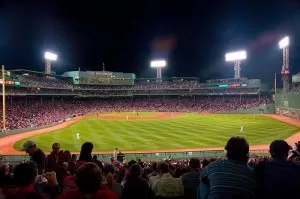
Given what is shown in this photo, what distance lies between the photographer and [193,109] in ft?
309

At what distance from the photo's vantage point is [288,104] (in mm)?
67562

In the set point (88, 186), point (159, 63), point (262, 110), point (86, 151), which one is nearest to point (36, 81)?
point (159, 63)

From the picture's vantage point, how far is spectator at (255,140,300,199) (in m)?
4.12

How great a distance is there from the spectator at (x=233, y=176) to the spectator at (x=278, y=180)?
0.95 feet

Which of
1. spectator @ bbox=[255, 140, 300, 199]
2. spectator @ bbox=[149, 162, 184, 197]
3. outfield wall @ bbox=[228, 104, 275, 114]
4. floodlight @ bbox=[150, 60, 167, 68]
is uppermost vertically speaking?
floodlight @ bbox=[150, 60, 167, 68]

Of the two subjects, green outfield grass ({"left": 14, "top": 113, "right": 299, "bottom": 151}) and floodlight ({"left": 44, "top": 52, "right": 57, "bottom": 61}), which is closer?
green outfield grass ({"left": 14, "top": 113, "right": 299, "bottom": 151})

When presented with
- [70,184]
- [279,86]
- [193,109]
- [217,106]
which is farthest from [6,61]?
[70,184]

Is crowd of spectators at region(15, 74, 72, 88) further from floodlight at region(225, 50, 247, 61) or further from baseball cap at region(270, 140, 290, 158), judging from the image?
baseball cap at region(270, 140, 290, 158)

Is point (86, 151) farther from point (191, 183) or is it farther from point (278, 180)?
point (278, 180)

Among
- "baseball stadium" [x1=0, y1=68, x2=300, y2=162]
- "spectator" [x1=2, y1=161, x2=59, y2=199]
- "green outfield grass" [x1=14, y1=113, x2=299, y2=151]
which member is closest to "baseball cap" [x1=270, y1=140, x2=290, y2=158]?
"spectator" [x1=2, y1=161, x2=59, y2=199]

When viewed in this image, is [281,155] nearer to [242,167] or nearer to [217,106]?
[242,167]

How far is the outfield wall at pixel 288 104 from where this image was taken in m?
61.2

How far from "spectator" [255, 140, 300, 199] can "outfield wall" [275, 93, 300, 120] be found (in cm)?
6288

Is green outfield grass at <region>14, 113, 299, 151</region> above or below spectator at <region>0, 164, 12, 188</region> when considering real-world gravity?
below
